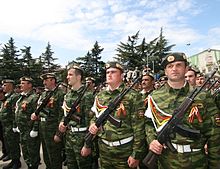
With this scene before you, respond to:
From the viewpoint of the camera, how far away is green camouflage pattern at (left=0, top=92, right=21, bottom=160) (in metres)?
7.24

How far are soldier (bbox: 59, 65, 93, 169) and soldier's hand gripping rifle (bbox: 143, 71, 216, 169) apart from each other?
2028 mm

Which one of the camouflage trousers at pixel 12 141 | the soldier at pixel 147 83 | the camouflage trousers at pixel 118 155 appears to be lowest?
the camouflage trousers at pixel 12 141

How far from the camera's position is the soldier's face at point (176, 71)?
327 cm

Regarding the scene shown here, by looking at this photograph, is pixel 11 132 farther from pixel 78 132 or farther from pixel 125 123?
pixel 125 123

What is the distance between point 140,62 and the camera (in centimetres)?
4272

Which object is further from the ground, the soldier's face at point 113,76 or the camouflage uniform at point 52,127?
the soldier's face at point 113,76

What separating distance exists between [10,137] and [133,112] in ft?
15.8

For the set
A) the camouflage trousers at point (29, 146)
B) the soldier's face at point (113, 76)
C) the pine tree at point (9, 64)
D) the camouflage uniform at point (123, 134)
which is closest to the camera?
the camouflage uniform at point (123, 134)

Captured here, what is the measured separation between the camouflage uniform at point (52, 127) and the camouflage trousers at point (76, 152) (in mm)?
801

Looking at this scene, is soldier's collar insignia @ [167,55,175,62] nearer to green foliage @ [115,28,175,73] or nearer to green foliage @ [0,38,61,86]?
green foliage @ [0,38,61,86]

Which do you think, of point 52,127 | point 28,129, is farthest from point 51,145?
point 28,129

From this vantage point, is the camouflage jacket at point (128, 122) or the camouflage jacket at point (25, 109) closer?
the camouflage jacket at point (128, 122)

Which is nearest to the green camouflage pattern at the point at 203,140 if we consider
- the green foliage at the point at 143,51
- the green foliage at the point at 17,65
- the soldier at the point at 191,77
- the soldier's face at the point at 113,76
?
the soldier's face at the point at 113,76

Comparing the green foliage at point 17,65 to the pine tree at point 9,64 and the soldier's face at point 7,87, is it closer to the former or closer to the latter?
the pine tree at point 9,64
